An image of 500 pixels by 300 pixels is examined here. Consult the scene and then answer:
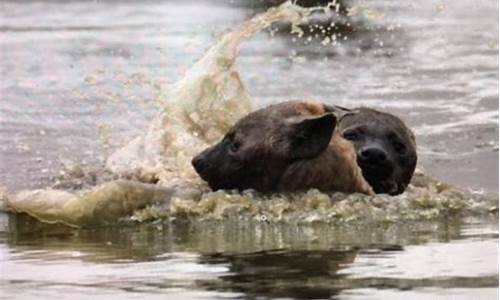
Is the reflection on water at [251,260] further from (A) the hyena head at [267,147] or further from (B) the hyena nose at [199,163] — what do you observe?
(B) the hyena nose at [199,163]

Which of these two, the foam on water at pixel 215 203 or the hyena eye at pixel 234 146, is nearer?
the foam on water at pixel 215 203

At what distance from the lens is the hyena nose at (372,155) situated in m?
9.97

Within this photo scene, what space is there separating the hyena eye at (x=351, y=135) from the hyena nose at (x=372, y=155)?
145mm

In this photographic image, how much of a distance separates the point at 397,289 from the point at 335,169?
247 cm

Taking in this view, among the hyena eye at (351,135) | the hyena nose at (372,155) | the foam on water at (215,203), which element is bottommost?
the foam on water at (215,203)

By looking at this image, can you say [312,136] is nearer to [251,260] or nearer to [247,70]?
[251,260]

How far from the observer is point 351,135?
10.1 meters

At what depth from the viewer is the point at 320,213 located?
931 cm

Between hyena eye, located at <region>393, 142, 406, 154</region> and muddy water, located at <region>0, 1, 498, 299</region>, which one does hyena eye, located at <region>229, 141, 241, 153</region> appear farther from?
hyena eye, located at <region>393, 142, 406, 154</region>

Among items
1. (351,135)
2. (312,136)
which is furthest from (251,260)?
(351,135)

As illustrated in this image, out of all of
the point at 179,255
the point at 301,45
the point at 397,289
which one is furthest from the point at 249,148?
the point at 301,45

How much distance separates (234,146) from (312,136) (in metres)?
0.59

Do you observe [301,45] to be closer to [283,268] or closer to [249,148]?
[249,148]

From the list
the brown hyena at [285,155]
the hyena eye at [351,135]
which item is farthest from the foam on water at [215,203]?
the hyena eye at [351,135]
